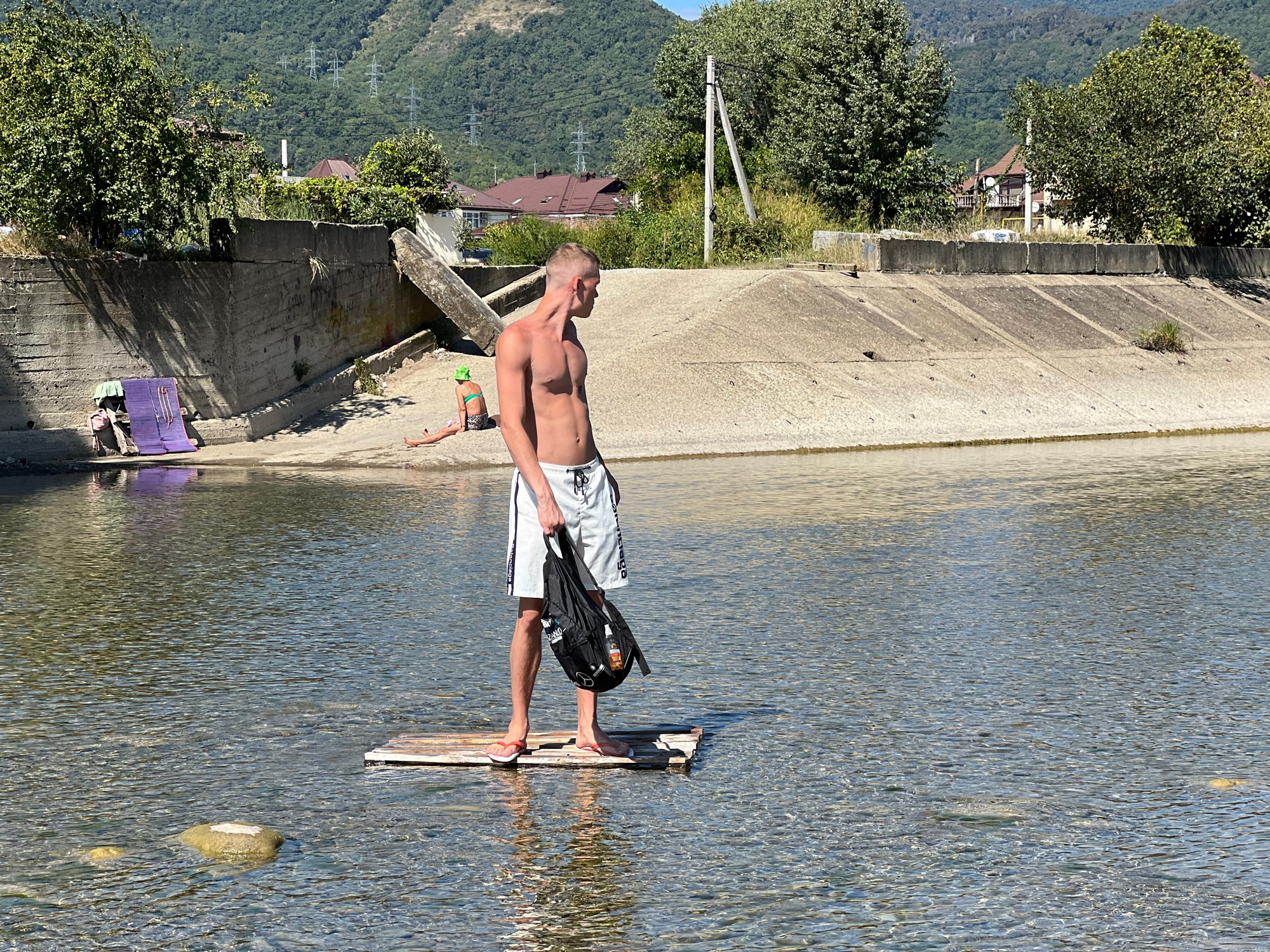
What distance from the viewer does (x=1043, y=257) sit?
3120cm

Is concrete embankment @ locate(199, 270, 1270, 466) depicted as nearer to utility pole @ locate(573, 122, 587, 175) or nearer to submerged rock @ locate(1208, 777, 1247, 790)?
submerged rock @ locate(1208, 777, 1247, 790)

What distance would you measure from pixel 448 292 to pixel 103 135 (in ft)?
20.9

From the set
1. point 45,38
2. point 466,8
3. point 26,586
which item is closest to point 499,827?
point 26,586

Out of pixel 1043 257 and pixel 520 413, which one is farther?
pixel 1043 257

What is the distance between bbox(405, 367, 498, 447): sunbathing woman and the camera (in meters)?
18.5

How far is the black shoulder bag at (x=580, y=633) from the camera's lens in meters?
5.88

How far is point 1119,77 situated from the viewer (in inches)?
1345

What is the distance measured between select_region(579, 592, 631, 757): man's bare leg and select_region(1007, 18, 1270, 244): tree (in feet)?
100

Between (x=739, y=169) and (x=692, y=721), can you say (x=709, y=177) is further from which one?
(x=692, y=721)

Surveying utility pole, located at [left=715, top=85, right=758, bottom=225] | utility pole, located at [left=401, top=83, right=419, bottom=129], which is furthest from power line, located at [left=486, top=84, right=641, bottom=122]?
utility pole, located at [left=715, top=85, right=758, bottom=225]

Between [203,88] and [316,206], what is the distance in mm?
5130

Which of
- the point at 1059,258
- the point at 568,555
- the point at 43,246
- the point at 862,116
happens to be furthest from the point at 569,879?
the point at 862,116

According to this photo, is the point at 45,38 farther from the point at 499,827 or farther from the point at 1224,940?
the point at 1224,940

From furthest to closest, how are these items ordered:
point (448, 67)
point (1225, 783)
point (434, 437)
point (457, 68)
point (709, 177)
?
point (448, 67) → point (457, 68) → point (709, 177) → point (434, 437) → point (1225, 783)
